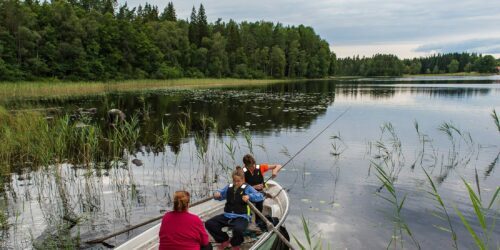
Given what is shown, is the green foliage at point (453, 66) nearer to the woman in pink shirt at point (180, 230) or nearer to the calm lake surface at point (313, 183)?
the calm lake surface at point (313, 183)

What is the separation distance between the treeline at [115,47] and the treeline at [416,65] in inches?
2393

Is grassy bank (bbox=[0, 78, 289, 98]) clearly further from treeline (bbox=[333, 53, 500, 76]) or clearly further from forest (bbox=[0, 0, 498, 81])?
treeline (bbox=[333, 53, 500, 76])

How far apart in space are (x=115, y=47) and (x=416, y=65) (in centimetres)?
14619

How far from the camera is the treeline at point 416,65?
151 meters

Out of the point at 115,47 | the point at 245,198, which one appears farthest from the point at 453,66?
the point at 245,198

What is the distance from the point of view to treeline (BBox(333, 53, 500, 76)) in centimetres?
15100

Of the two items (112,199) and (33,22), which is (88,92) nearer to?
(33,22)

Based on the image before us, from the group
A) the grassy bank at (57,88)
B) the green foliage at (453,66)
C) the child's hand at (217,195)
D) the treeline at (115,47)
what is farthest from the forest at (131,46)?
the green foliage at (453,66)

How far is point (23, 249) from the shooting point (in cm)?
654

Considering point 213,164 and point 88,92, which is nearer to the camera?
point 213,164

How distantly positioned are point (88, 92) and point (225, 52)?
46138 mm

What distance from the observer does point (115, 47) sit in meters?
63.9

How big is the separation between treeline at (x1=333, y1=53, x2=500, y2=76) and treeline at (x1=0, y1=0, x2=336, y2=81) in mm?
60784

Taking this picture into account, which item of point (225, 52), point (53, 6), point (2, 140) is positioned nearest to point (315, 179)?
point (2, 140)
